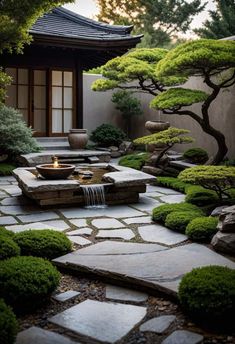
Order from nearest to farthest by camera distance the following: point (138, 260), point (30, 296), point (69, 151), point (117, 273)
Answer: point (30, 296) < point (117, 273) < point (138, 260) < point (69, 151)

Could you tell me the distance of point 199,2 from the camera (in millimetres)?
21531

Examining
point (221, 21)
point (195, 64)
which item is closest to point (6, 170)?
point (195, 64)

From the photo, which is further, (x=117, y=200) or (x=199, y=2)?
(x=199, y=2)

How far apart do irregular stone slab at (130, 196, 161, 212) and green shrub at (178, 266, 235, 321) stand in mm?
3219

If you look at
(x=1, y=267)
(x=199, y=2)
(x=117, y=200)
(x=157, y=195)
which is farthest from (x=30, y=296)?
(x=199, y=2)

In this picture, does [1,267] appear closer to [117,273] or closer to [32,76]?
[117,273]

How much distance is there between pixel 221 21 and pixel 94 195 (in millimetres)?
14171

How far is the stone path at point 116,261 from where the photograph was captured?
114 inches

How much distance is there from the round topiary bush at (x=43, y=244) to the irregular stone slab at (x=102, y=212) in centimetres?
155

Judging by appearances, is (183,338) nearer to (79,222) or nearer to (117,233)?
(117,233)

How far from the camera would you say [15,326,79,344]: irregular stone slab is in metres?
2.74

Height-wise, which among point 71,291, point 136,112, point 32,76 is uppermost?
point 32,76

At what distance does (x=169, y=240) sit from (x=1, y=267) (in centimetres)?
204

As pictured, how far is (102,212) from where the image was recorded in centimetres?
620
